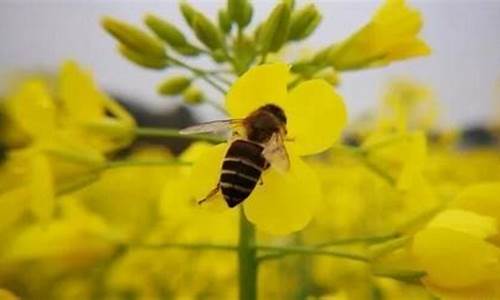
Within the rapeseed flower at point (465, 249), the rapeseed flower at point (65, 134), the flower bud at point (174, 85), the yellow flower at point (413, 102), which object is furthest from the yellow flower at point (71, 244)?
the yellow flower at point (413, 102)

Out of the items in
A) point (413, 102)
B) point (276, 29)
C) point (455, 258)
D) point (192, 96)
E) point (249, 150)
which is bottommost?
point (455, 258)

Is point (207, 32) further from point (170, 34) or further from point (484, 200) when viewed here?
point (484, 200)

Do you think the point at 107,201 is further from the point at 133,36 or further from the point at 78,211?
the point at 133,36

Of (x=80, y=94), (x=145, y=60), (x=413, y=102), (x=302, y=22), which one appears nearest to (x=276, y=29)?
(x=302, y=22)

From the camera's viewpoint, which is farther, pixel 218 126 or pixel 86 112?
pixel 86 112

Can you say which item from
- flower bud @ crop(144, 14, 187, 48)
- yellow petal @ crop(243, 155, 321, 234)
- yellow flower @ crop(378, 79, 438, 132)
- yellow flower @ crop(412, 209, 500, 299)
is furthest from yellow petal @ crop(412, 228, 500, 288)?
yellow flower @ crop(378, 79, 438, 132)

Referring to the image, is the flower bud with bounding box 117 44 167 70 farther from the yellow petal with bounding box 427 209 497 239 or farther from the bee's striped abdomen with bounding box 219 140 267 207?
the yellow petal with bounding box 427 209 497 239

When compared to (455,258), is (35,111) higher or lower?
higher

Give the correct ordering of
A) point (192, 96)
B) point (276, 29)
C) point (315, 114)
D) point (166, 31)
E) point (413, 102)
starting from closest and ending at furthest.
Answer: point (315, 114) < point (276, 29) < point (166, 31) < point (192, 96) < point (413, 102)
